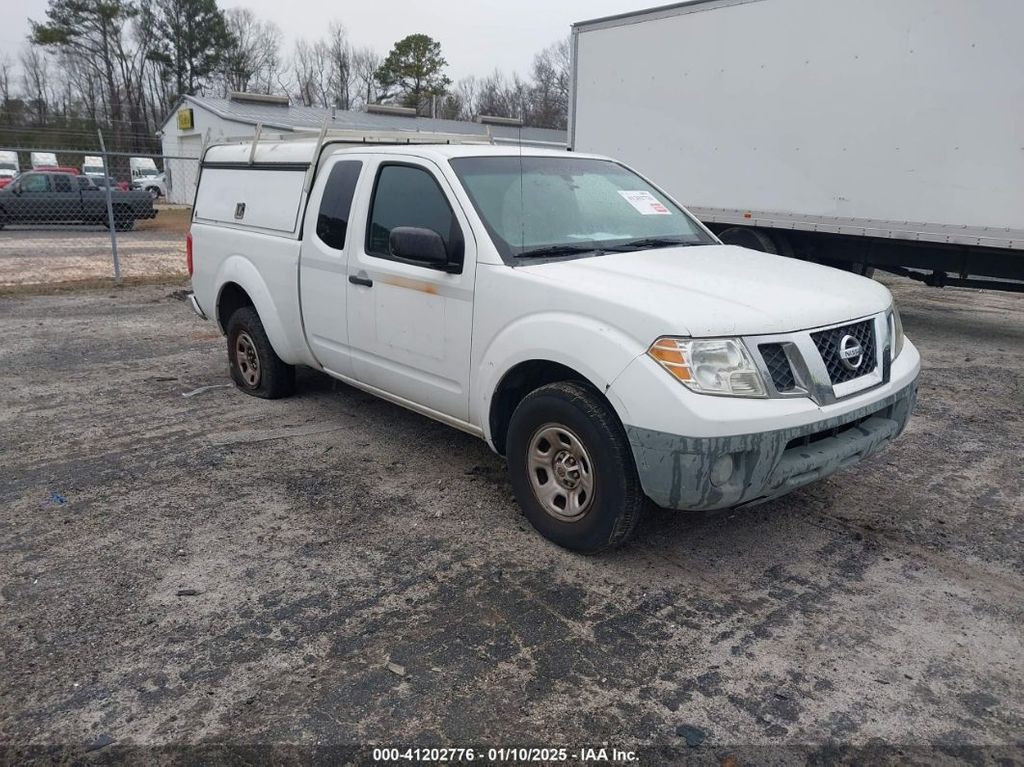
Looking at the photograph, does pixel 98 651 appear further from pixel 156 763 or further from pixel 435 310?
pixel 435 310

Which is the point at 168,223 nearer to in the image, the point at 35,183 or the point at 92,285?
the point at 35,183

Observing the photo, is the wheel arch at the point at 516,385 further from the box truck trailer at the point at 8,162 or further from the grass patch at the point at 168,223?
the box truck trailer at the point at 8,162

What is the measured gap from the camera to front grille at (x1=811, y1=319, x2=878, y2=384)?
3.42 metres

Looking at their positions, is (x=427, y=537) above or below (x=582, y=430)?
below

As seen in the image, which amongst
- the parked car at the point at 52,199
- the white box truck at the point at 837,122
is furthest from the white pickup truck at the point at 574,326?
→ the parked car at the point at 52,199

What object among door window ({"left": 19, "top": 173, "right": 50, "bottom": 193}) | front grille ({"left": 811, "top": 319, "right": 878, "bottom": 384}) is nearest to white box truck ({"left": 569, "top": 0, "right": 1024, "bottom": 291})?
front grille ({"left": 811, "top": 319, "right": 878, "bottom": 384})

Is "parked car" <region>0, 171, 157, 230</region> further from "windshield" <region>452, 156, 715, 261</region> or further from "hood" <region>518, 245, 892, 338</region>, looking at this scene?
"hood" <region>518, 245, 892, 338</region>

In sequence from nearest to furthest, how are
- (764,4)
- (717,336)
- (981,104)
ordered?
(717,336)
(981,104)
(764,4)

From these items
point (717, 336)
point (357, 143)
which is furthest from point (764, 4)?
point (717, 336)

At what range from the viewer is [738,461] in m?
3.16

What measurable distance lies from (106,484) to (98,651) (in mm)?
1768

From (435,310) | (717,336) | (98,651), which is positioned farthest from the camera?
(435,310)

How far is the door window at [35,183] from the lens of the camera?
874 inches

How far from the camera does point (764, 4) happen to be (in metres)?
8.97
